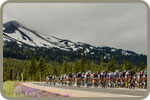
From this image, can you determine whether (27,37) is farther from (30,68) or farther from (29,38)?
(30,68)

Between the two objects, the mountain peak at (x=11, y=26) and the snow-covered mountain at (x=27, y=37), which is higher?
the mountain peak at (x=11, y=26)

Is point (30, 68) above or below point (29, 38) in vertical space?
below

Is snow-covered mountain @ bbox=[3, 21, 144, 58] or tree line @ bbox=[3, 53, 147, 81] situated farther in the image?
tree line @ bbox=[3, 53, 147, 81]

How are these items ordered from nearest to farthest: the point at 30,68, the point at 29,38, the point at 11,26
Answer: the point at 11,26, the point at 29,38, the point at 30,68

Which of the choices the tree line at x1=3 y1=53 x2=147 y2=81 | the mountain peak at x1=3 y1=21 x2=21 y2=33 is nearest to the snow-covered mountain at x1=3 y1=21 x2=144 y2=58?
the mountain peak at x1=3 y1=21 x2=21 y2=33

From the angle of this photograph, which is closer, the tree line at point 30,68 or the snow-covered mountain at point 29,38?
the snow-covered mountain at point 29,38

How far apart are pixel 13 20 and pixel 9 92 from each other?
245 centimetres

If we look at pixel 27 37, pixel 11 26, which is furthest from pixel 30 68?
pixel 11 26

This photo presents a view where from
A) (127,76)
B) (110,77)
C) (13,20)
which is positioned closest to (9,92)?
(13,20)

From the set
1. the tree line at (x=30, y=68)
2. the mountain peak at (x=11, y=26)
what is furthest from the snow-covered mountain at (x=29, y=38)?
the tree line at (x=30, y=68)

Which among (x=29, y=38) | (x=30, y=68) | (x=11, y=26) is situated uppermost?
(x=11, y=26)

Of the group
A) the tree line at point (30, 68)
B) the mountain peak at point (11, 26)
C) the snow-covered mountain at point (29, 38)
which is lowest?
the tree line at point (30, 68)

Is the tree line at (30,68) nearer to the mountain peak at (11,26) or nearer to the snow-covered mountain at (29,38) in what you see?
the snow-covered mountain at (29,38)

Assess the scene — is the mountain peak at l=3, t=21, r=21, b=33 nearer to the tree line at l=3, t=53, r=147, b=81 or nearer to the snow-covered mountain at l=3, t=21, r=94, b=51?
the snow-covered mountain at l=3, t=21, r=94, b=51
